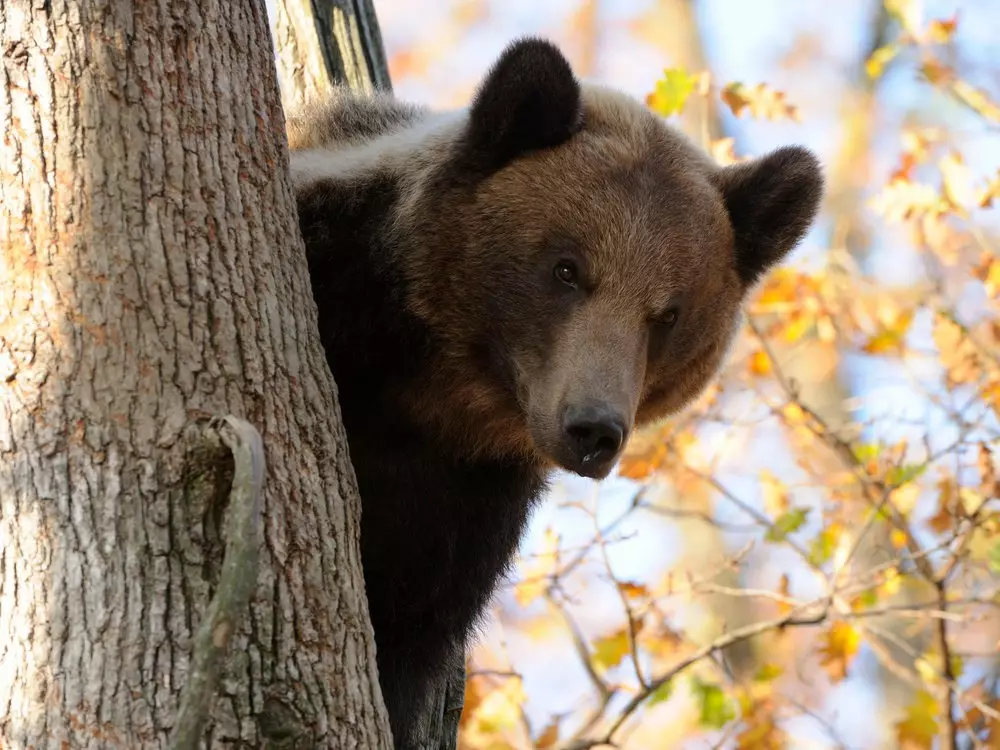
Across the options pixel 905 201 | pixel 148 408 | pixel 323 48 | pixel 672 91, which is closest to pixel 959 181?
pixel 905 201

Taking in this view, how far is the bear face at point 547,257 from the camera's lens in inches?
155

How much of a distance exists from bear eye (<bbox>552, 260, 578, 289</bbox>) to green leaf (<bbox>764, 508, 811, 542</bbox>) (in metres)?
2.92

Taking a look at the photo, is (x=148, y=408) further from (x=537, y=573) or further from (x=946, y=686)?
(x=946, y=686)

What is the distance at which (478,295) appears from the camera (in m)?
4.05

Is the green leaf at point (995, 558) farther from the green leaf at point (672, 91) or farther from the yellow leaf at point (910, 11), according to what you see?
the yellow leaf at point (910, 11)

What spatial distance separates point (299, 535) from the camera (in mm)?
2688

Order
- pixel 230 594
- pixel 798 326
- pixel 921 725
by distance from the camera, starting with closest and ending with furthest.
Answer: pixel 230 594 < pixel 921 725 < pixel 798 326

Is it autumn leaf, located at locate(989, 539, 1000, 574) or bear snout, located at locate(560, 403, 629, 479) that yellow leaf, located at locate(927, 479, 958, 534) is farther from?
bear snout, located at locate(560, 403, 629, 479)

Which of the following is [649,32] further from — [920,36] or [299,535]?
[299,535]

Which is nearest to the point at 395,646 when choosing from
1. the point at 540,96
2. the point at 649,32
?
the point at 540,96

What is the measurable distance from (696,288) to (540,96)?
0.83 meters

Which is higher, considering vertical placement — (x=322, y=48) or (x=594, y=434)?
(x=322, y=48)

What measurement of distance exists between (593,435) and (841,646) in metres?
4.03

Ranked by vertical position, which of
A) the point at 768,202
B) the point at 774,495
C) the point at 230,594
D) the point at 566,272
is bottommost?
the point at 230,594
